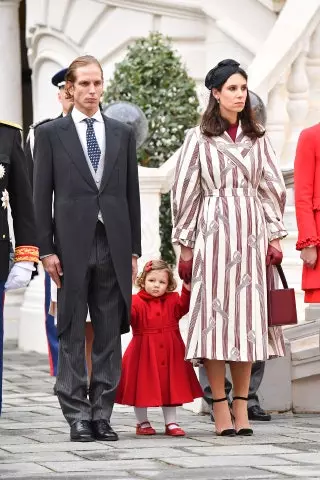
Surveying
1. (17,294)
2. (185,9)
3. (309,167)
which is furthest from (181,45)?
(309,167)

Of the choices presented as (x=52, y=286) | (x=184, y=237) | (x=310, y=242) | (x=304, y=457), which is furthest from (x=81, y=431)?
(x=52, y=286)

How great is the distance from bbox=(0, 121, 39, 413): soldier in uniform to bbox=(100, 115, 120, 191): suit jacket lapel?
17.3 inches

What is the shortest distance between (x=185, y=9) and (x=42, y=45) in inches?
68.5

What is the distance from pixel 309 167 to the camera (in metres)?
9.83

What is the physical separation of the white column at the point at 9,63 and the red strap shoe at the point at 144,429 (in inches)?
327

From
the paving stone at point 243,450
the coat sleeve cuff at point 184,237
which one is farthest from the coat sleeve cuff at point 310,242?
the paving stone at point 243,450

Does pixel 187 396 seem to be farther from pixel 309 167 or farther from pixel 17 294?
pixel 17 294

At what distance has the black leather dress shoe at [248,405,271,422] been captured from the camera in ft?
32.0

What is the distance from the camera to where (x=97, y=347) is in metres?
A: 9.07

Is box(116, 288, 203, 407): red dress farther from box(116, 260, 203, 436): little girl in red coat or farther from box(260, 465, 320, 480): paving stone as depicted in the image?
box(260, 465, 320, 480): paving stone

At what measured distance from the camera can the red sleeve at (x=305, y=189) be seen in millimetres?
9766

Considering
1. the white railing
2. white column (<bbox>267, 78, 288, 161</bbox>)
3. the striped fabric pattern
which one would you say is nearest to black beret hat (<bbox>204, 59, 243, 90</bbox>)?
the striped fabric pattern

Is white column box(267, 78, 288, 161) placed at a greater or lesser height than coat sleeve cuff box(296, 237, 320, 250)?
greater

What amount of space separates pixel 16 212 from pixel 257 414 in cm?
191
